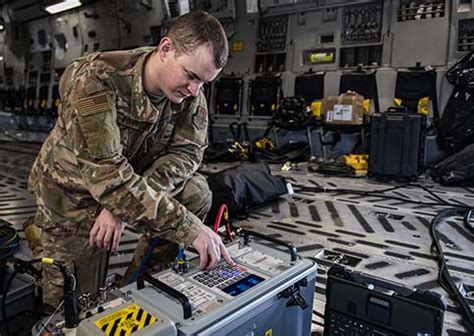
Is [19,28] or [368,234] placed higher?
[19,28]

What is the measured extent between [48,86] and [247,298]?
1022 cm

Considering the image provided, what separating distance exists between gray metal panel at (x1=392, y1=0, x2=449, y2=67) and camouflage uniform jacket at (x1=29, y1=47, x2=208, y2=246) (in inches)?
168

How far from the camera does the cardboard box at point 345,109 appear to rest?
486 centimetres

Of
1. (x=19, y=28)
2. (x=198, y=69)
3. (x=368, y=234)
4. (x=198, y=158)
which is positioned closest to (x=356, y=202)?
(x=368, y=234)

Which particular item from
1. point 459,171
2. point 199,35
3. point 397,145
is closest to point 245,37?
point 397,145

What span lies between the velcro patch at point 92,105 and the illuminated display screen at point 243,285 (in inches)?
26.0

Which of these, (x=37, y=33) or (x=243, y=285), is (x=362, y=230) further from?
(x=37, y=33)

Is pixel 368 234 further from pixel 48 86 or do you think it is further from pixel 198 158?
pixel 48 86

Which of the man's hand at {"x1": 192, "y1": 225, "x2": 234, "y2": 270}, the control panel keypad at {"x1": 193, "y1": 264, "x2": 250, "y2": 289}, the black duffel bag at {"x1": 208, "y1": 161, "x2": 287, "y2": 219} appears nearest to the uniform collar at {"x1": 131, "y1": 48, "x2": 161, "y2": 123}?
the man's hand at {"x1": 192, "y1": 225, "x2": 234, "y2": 270}

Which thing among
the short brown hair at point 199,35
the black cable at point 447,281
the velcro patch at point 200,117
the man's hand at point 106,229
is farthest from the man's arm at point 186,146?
the black cable at point 447,281

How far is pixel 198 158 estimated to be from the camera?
1643mm

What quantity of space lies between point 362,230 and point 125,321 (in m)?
1.97

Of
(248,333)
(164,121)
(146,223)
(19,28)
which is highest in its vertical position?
(19,28)

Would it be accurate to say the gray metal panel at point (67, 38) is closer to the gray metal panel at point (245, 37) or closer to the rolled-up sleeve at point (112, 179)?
the gray metal panel at point (245, 37)
